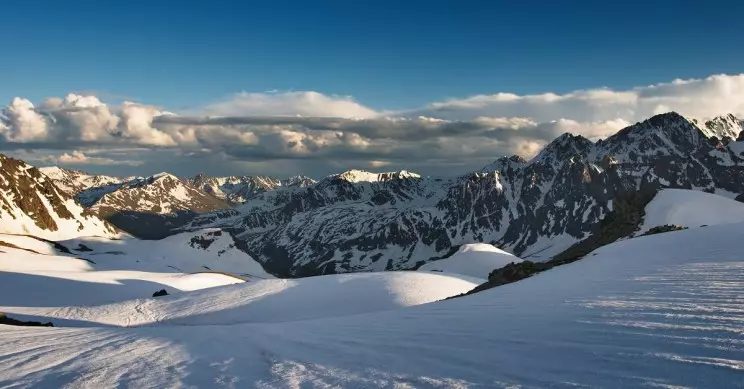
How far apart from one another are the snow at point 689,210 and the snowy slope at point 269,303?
49.6 m

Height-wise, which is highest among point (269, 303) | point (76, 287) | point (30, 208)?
point (30, 208)

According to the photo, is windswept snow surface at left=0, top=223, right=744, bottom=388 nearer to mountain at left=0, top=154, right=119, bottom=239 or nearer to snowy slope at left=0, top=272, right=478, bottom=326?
snowy slope at left=0, top=272, right=478, bottom=326

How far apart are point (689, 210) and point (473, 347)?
81734mm

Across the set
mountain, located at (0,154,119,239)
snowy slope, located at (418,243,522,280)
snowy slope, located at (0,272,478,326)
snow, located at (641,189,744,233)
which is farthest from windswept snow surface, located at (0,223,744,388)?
mountain, located at (0,154,119,239)

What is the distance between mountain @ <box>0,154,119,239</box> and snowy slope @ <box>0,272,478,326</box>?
512 ft

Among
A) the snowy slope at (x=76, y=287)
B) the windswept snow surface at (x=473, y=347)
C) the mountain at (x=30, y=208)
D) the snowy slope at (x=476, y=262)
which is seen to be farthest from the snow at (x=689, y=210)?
the mountain at (x=30, y=208)

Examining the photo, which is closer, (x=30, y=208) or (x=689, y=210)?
(x=689, y=210)

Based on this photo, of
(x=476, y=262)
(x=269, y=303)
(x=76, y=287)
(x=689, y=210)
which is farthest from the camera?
(x=476, y=262)

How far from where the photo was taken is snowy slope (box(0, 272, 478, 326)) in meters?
31.7

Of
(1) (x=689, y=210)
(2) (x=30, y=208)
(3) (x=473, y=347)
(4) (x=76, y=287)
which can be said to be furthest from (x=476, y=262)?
(2) (x=30, y=208)

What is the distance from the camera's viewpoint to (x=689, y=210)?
7400cm

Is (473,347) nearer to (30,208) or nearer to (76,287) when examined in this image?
(76,287)

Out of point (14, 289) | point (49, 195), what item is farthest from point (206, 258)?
point (14, 289)

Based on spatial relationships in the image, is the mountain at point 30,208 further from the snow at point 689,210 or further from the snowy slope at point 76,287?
the snow at point 689,210
